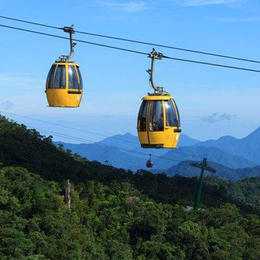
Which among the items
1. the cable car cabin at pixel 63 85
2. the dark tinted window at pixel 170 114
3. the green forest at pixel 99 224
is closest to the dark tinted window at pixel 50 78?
the cable car cabin at pixel 63 85

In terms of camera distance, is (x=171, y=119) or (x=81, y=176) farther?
(x=81, y=176)

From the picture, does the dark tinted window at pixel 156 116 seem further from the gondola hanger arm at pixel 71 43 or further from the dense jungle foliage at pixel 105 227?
the dense jungle foliage at pixel 105 227

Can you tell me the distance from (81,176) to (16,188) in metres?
21.6

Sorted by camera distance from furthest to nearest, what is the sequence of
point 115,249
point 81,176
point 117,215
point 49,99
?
point 81,176, point 117,215, point 115,249, point 49,99

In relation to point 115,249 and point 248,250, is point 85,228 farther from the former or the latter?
point 248,250

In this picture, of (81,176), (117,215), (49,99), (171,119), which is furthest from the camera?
(81,176)

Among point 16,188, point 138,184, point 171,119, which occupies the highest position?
point 171,119

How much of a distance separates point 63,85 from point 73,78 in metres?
0.48

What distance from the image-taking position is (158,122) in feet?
52.0

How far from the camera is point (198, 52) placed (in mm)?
14148

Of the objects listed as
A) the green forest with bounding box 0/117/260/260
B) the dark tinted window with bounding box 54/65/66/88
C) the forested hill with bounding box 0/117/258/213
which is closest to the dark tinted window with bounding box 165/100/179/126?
the dark tinted window with bounding box 54/65/66/88

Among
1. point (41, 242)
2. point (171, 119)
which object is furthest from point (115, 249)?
point (171, 119)

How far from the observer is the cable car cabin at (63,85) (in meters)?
18.9

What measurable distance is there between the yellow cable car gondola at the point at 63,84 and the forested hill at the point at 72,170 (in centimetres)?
5753
